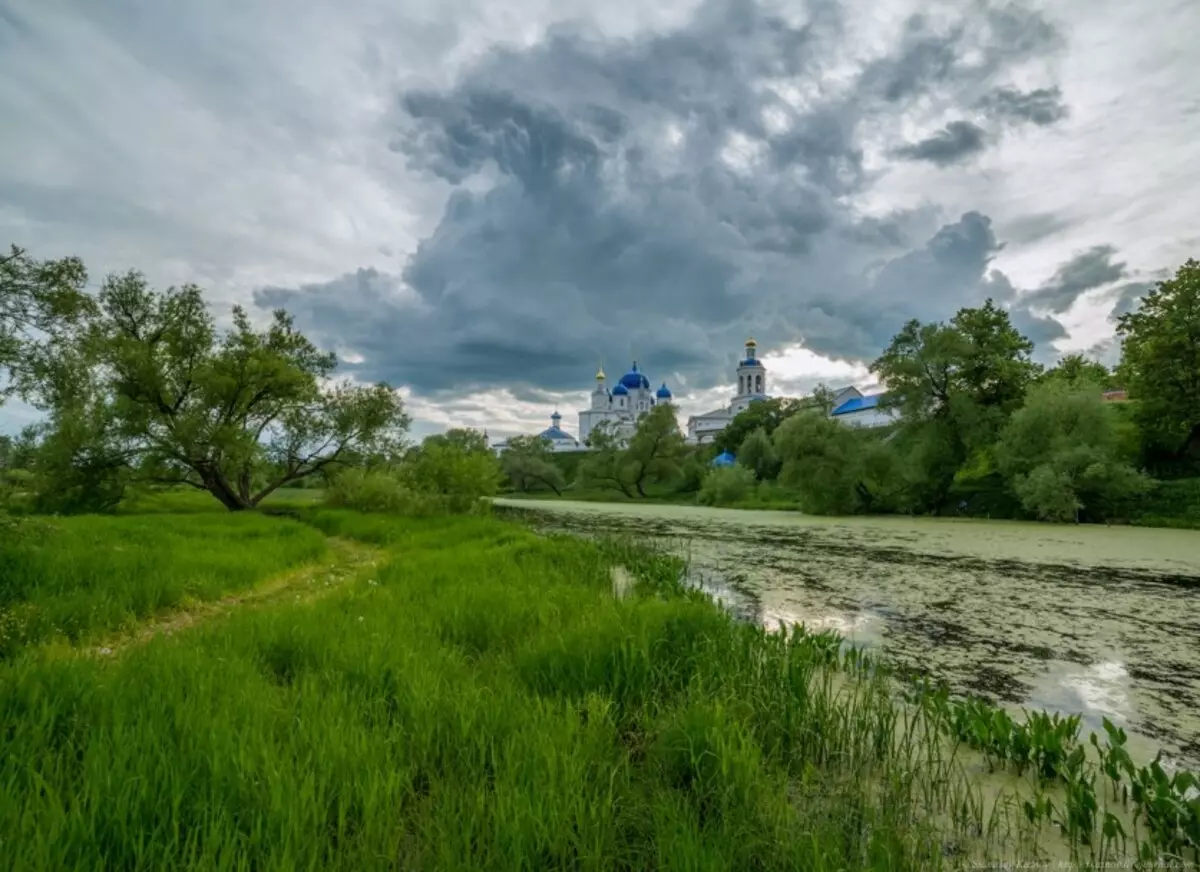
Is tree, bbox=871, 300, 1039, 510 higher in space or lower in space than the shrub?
higher

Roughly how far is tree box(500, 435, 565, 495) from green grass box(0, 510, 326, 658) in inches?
2436

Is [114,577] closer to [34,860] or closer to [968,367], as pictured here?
[34,860]

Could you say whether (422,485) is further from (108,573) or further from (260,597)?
(108,573)

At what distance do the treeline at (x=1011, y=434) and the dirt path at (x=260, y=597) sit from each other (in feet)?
84.6

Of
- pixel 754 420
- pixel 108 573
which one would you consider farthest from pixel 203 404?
pixel 754 420

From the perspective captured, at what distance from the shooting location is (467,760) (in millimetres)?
3037

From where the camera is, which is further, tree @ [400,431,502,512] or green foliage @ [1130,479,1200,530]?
tree @ [400,431,502,512]

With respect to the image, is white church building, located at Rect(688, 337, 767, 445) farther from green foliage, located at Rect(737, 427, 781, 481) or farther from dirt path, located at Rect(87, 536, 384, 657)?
dirt path, located at Rect(87, 536, 384, 657)

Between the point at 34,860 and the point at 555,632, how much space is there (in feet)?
11.1

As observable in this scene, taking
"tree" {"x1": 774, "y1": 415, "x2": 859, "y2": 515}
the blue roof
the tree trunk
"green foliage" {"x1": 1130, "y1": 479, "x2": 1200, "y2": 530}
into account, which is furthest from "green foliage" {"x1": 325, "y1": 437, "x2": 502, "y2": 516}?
the blue roof

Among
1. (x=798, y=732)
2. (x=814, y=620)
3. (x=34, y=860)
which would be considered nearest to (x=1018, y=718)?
(x=798, y=732)

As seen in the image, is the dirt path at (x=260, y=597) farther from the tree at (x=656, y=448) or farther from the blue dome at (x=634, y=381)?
the blue dome at (x=634, y=381)

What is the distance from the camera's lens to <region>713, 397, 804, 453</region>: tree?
74.6 metres

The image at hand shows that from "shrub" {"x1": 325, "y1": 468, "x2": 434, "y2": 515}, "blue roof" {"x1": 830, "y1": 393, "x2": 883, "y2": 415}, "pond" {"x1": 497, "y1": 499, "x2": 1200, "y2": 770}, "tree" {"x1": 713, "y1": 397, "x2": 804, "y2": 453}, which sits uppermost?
"blue roof" {"x1": 830, "y1": 393, "x2": 883, "y2": 415}
